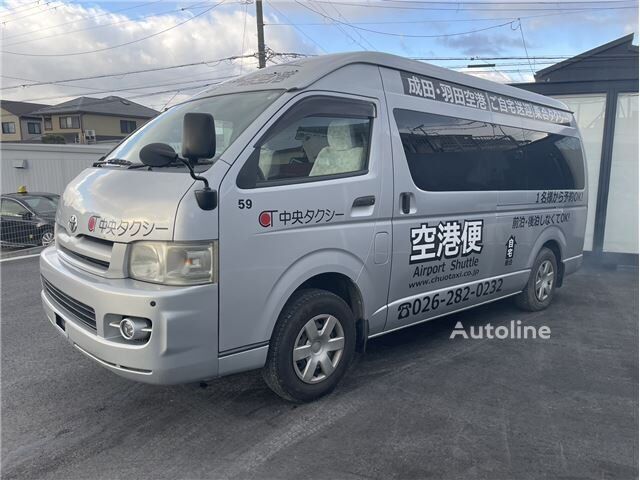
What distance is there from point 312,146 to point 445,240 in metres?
1.65

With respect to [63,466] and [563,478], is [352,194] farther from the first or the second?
[63,466]

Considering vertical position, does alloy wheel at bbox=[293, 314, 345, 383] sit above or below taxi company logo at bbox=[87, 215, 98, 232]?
below

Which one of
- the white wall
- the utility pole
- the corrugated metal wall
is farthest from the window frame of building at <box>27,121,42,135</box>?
the white wall

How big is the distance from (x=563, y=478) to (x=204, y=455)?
6.78 feet

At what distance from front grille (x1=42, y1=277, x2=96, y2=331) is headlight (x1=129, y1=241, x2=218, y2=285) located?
0.41 meters

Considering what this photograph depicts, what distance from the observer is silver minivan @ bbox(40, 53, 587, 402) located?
285cm

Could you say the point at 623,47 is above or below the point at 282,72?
above

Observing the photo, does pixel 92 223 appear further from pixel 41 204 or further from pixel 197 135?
pixel 41 204

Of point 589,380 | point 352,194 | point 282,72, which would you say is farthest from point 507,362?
point 282,72

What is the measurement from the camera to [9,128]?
51219 millimetres

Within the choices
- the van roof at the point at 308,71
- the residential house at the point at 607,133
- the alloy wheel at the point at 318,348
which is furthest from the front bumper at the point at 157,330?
the residential house at the point at 607,133

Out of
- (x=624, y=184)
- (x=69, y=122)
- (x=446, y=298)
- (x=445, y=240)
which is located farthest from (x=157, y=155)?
(x=69, y=122)

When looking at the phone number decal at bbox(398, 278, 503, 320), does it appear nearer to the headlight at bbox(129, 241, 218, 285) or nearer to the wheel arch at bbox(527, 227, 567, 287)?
the wheel arch at bbox(527, 227, 567, 287)

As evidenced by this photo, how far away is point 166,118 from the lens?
409 centimetres
